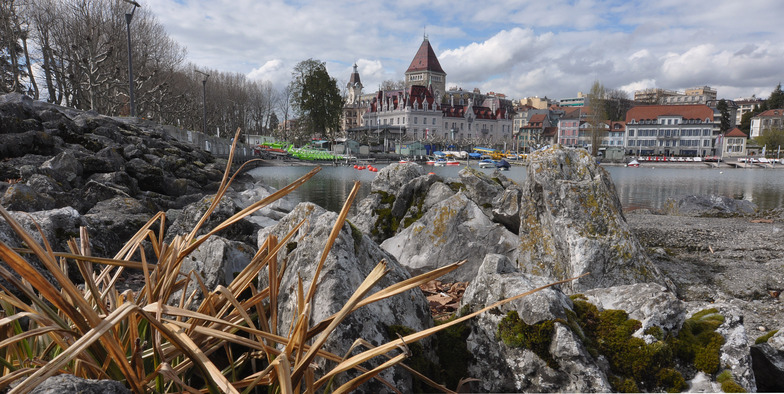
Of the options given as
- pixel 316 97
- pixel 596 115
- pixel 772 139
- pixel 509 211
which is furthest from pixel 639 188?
pixel 772 139

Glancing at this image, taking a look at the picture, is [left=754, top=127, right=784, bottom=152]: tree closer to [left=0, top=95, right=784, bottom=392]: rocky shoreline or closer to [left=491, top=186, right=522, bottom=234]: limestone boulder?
[left=0, top=95, right=784, bottom=392]: rocky shoreline

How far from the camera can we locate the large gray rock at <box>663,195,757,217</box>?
18156 mm

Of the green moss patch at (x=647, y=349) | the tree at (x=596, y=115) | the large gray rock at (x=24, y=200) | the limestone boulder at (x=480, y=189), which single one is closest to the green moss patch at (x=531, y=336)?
the green moss patch at (x=647, y=349)

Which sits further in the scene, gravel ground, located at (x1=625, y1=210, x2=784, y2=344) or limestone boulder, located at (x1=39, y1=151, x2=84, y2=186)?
limestone boulder, located at (x1=39, y1=151, x2=84, y2=186)

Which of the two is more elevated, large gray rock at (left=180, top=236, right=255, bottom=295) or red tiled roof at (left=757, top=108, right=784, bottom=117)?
red tiled roof at (left=757, top=108, right=784, bottom=117)

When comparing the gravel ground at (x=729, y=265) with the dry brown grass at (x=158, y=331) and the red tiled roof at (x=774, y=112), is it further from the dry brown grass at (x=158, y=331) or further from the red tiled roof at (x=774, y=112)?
the red tiled roof at (x=774, y=112)

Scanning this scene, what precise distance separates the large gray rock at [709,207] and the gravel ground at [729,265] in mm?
5579

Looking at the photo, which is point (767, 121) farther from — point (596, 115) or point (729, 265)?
point (729, 265)

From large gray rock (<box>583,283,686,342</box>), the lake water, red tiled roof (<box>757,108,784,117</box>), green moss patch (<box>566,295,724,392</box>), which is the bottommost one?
the lake water

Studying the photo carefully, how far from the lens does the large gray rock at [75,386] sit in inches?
55.7

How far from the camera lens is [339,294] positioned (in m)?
2.62

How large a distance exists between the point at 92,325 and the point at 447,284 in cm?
470

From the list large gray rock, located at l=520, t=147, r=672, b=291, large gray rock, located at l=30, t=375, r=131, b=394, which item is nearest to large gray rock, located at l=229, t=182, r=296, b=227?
large gray rock, located at l=30, t=375, r=131, b=394

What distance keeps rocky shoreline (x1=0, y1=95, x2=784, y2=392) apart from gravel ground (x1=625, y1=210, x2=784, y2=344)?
Answer: 38 millimetres
